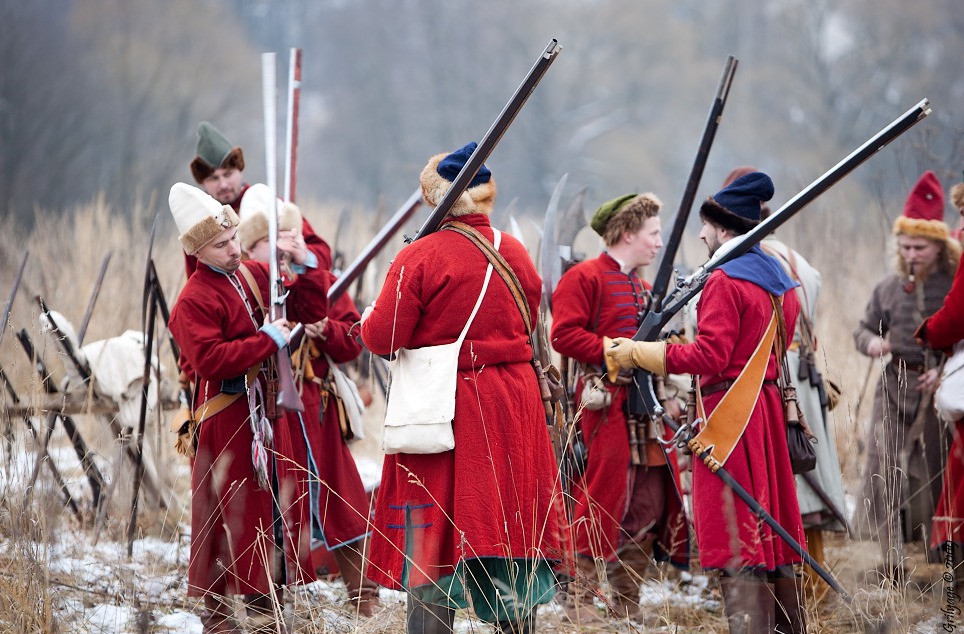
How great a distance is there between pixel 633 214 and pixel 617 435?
3.19ft

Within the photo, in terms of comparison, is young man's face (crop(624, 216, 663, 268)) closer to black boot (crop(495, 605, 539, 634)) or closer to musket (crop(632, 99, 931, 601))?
musket (crop(632, 99, 931, 601))

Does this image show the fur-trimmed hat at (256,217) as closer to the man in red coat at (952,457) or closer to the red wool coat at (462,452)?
the red wool coat at (462,452)

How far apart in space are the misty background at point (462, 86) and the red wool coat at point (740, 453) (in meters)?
17.3

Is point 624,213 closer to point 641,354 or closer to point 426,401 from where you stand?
point 641,354

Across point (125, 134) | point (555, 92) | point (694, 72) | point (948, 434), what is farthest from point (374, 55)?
point (948, 434)

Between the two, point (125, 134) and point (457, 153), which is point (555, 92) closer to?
point (125, 134)

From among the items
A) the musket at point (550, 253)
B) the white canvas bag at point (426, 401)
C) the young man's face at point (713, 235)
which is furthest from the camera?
the musket at point (550, 253)

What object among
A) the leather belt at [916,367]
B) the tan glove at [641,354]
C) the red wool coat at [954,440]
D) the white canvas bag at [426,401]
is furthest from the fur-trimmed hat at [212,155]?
the leather belt at [916,367]

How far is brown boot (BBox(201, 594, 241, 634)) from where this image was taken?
12.7 feet

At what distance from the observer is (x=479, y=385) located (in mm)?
3451

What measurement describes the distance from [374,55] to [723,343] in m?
33.4

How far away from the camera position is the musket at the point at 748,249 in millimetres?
3338

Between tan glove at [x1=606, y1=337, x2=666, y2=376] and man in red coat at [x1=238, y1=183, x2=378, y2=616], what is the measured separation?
1.10 meters

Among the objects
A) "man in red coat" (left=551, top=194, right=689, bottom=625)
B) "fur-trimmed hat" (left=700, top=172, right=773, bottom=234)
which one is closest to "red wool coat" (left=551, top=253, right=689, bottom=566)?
"man in red coat" (left=551, top=194, right=689, bottom=625)
